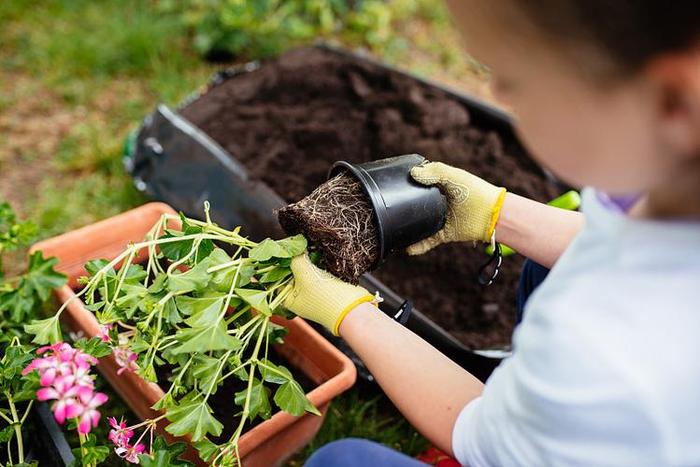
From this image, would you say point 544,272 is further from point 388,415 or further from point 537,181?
point 537,181

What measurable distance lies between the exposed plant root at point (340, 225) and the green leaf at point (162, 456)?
1.32ft

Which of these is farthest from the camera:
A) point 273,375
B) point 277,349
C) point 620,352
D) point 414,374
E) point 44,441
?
point 277,349

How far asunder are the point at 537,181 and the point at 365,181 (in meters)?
1.13

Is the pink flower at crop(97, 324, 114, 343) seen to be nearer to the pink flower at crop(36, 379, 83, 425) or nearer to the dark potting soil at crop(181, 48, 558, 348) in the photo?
the pink flower at crop(36, 379, 83, 425)

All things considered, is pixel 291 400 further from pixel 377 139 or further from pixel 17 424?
pixel 377 139

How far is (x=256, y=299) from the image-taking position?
119 cm

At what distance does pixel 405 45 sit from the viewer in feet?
11.0

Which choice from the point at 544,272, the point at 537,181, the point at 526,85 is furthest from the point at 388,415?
the point at 526,85

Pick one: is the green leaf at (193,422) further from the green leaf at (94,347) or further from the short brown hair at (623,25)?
the short brown hair at (623,25)

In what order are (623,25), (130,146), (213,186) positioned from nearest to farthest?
(623,25)
(213,186)
(130,146)

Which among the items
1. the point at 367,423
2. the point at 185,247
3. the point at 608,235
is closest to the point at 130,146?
the point at 185,247

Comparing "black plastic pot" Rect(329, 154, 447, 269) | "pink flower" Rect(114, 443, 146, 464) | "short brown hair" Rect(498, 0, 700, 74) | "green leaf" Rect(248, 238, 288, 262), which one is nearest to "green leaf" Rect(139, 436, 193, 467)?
"pink flower" Rect(114, 443, 146, 464)

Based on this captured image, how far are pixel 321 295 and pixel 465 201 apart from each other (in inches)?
15.3

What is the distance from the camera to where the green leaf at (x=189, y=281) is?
117 centimetres
